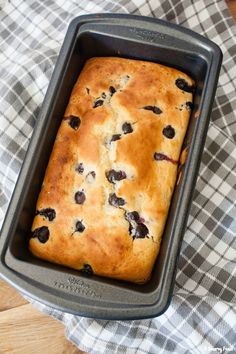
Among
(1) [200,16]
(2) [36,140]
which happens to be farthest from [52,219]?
(1) [200,16]

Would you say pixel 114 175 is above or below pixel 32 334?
above

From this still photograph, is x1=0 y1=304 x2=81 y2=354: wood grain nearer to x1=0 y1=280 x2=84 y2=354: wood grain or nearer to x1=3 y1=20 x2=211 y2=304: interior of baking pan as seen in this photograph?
x1=0 y1=280 x2=84 y2=354: wood grain

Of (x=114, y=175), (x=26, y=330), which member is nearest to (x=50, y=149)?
(x=114, y=175)

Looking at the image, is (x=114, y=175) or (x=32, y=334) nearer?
(x=114, y=175)

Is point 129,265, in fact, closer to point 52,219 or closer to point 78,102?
point 52,219

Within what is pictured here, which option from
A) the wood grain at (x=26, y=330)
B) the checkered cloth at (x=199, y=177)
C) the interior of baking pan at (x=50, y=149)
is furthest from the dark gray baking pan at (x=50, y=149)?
the wood grain at (x=26, y=330)

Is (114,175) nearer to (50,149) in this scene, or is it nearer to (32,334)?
(50,149)
